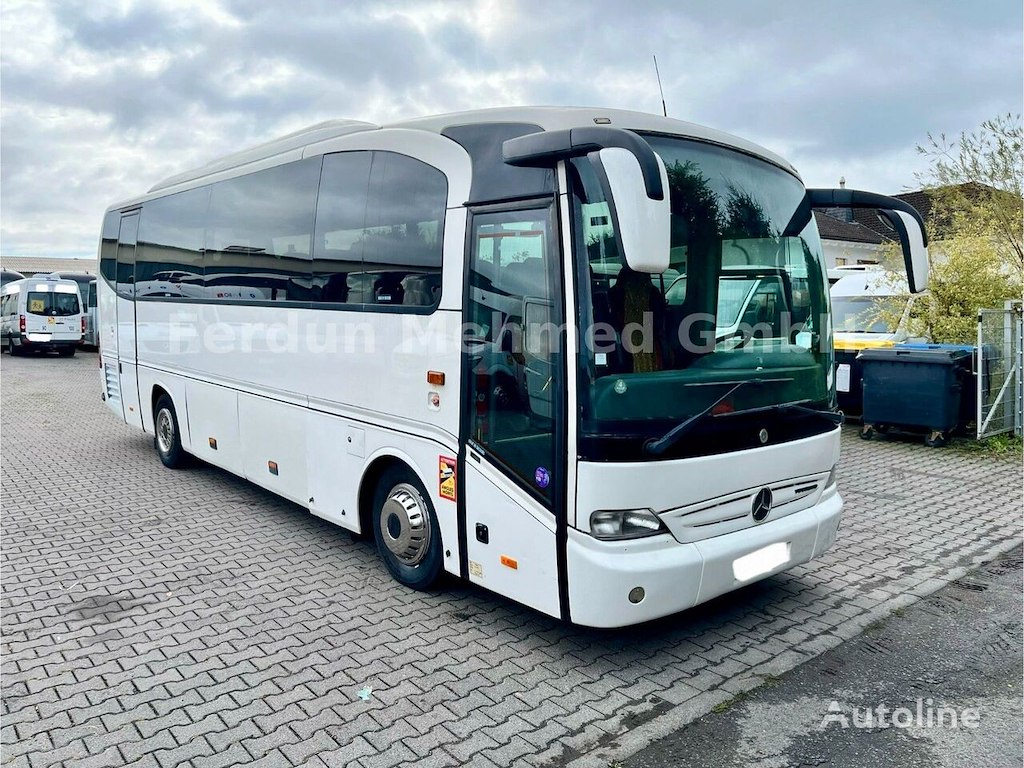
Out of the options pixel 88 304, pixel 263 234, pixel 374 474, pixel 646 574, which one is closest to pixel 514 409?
pixel 646 574

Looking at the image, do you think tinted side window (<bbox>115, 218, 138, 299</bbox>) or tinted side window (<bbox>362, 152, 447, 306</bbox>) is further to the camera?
tinted side window (<bbox>115, 218, 138, 299</bbox>)

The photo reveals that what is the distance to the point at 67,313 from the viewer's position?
29297 mm

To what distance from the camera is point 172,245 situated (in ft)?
29.2

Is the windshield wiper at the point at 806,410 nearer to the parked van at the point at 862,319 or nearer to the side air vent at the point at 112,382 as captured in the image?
the parked van at the point at 862,319

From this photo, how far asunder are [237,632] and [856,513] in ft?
18.9

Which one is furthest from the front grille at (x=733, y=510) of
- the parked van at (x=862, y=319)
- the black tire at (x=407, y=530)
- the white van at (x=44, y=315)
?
the white van at (x=44, y=315)

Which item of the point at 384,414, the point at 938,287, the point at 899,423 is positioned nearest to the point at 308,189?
Answer: the point at 384,414

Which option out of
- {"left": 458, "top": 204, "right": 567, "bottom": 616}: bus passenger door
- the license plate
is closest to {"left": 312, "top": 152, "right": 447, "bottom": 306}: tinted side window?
{"left": 458, "top": 204, "right": 567, "bottom": 616}: bus passenger door

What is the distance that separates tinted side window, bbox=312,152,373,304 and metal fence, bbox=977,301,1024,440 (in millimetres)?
8359

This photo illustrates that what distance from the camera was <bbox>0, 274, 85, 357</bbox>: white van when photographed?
28.4 metres

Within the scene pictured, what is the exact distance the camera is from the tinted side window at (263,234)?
21.5ft

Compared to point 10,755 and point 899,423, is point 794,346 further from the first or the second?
point 899,423

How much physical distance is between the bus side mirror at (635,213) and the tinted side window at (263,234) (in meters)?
3.47

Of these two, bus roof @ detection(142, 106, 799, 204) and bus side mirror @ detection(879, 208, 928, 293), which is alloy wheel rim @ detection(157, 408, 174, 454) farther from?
bus side mirror @ detection(879, 208, 928, 293)
